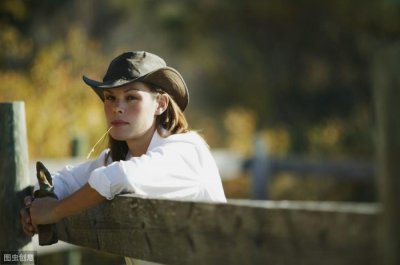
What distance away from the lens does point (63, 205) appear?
2.70 metres

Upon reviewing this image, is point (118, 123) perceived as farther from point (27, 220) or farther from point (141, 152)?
point (27, 220)

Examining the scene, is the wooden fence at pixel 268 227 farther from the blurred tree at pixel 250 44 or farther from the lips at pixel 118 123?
the blurred tree at pixel 250 44

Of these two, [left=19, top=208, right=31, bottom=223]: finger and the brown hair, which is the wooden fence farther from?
the brown hair

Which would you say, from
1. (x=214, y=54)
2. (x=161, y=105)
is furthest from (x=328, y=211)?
(x=214, y=54)

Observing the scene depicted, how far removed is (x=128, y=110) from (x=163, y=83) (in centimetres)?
21

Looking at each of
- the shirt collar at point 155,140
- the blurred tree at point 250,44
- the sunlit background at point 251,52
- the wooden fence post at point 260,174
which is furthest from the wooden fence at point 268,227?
the blurred tree at point 250,44

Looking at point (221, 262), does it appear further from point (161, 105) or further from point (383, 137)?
point (161, 105)

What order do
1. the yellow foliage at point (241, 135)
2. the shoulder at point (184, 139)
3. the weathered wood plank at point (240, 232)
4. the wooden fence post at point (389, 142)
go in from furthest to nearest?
1. the yellow foliage at point (241, 135)
2. the shoulder at point (184, 139)
3. the weathered wood plank at point (240, 232)
4. the wooden fence post at point (389, 142)

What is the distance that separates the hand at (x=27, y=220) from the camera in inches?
Answer: 114

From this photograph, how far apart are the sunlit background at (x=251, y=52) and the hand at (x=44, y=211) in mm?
8618

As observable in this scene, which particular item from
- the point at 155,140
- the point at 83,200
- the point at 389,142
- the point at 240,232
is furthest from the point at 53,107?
the point at 389,142

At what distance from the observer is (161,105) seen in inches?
120

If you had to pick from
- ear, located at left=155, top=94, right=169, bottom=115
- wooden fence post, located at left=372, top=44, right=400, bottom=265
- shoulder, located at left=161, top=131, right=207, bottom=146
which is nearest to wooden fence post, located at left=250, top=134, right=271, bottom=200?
ear, located at left=155, top=94, right=169, bottom=115

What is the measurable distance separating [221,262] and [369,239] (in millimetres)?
476
